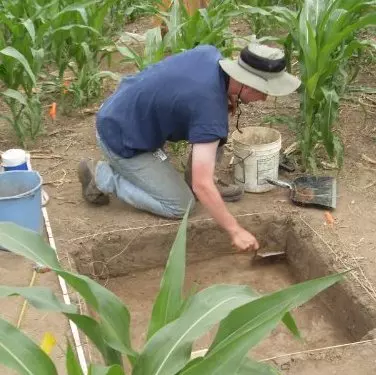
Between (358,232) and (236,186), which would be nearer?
(358,232)

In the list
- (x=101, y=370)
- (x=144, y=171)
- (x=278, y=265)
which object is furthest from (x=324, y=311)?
(x=101, y=370)

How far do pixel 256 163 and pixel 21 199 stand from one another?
1195mm

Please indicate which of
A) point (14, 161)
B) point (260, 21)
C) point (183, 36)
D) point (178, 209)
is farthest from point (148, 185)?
point (260, 21)

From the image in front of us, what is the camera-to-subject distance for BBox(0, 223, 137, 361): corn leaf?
1.63m

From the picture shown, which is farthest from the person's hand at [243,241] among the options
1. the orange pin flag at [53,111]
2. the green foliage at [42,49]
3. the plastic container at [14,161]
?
the orange pin flag at [53,111]

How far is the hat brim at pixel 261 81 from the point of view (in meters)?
2.57

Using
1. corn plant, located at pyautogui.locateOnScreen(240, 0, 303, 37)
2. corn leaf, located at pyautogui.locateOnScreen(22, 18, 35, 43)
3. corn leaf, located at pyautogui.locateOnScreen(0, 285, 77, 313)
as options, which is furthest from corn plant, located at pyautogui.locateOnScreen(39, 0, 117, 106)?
corn leaf, located at pyautogui.locateOnScreen(0, 285, 77, 313)

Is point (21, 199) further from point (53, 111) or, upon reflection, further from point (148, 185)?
point (53, 111)

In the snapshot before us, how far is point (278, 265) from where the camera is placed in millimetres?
3244

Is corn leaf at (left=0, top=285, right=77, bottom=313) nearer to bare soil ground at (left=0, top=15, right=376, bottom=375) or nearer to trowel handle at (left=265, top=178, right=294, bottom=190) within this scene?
bare soil ground at (left=0, top=15, right=376, bottom=375)

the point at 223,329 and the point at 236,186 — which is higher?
the point at 223,329

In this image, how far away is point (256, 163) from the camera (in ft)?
10.9

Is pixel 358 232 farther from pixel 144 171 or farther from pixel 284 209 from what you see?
pixel 144 171

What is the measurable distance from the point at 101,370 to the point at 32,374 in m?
0.16
